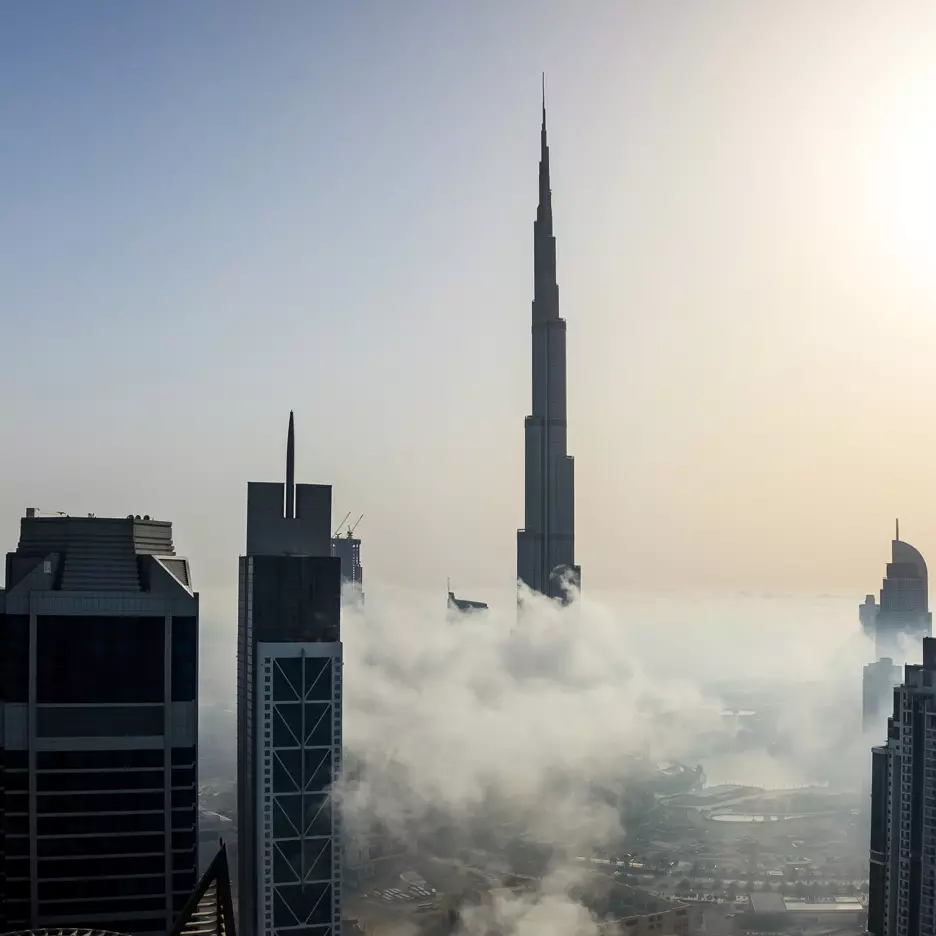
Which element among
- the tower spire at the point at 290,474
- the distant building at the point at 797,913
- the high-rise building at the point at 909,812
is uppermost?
the tower spire at the point at 290,474

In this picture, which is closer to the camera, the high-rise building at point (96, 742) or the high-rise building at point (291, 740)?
the high-rise building at point (96, 742)

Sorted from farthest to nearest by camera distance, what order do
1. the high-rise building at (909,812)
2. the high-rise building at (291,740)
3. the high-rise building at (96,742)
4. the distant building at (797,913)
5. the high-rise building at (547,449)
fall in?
the high-rise building at (547,449)
the distant building at (797,913)
the high-rise building at (291,740)
the high-rise building at (909,812)
the high-rise building at (96,742)

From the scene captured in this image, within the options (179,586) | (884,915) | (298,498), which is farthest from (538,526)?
(179,586)

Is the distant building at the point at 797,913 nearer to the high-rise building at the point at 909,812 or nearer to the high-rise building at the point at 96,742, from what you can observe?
the high-rise building at the point at 909,812

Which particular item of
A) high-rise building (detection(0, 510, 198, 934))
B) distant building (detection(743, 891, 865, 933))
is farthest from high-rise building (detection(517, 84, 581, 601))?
high-rise building (detection(0, 510, 198, 934))

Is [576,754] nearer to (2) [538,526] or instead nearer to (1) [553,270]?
(2) [538,526]

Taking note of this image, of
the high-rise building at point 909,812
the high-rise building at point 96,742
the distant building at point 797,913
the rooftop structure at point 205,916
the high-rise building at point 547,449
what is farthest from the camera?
the high-rise building at point 547,449

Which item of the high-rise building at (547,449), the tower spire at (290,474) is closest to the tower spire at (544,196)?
the high-rise building at (547,449)
